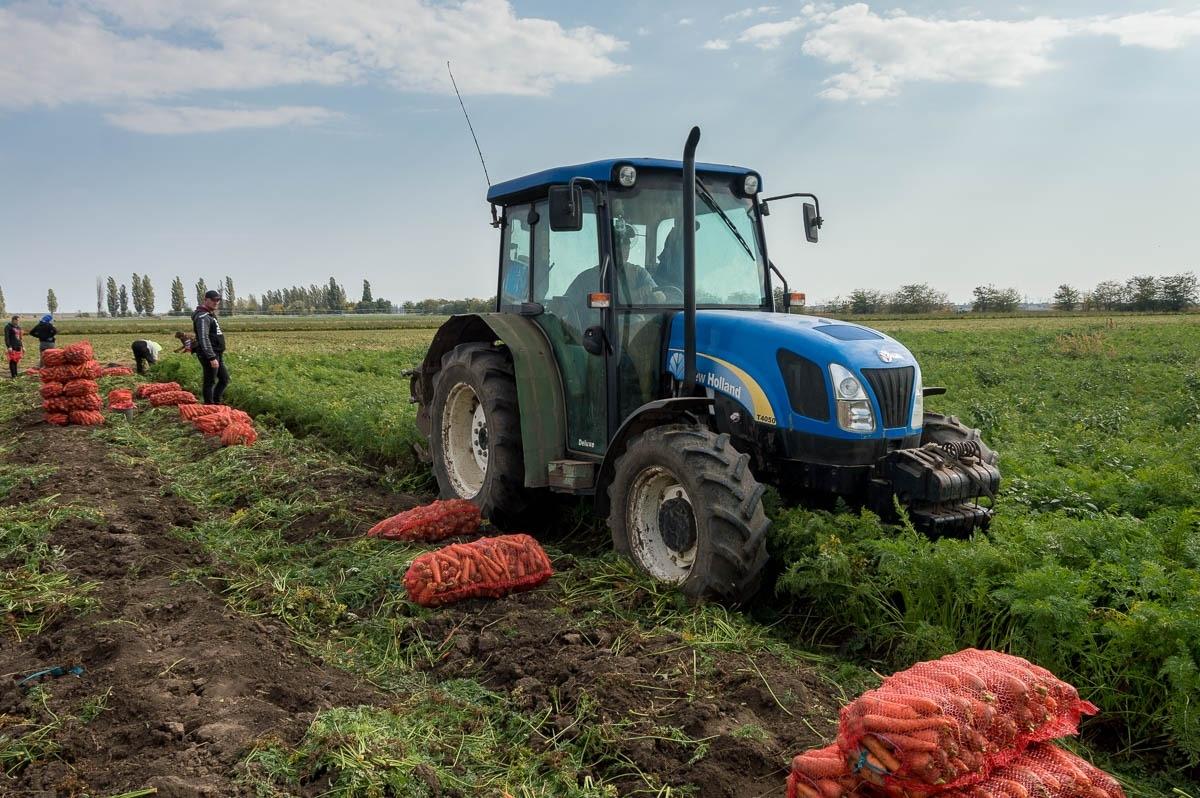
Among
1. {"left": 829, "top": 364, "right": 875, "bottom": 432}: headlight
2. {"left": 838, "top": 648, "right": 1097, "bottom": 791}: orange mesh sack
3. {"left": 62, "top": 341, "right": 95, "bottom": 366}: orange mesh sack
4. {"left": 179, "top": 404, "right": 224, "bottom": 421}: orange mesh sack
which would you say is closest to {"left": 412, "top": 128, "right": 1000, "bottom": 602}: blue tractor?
{"left": 829, "top": 364, "right": 875, "bottom": 432}: headlight

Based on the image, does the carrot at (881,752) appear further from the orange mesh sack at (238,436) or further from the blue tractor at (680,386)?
the orange mesh sack at (238,436)

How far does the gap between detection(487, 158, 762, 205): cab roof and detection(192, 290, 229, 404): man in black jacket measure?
22.3ft

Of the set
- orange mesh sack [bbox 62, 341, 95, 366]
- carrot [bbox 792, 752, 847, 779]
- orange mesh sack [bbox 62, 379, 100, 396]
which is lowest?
carrot [bbox 792, 752, 847, 779]

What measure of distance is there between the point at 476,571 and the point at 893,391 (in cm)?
261

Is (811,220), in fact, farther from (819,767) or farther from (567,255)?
(819,767)

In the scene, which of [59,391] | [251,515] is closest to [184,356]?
[59,391]

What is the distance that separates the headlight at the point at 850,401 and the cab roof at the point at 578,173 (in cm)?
181

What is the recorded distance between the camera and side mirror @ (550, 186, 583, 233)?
17.0 ft

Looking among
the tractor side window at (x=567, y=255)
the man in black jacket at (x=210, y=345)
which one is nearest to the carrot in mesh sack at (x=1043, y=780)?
the tractor side window at (x=567, y=255)

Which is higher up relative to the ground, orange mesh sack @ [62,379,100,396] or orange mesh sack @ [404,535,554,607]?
orange mesh sack @ [62,379,100,396]

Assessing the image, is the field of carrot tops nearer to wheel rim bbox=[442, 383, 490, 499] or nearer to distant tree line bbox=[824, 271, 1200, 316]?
wheel rim bbox=[442, 383, 490, 499]

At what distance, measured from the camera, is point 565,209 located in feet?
16.9

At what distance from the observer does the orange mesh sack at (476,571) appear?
4984 mm

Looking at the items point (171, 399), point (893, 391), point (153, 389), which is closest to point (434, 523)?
point (893, 391)
